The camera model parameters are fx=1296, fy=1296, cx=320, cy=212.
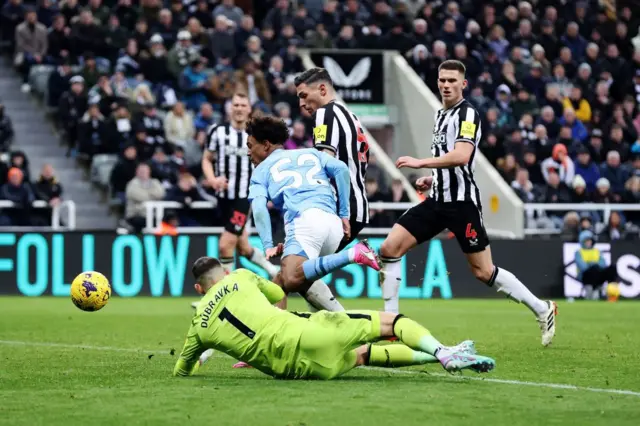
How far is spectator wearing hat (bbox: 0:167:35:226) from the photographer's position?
67.8ft

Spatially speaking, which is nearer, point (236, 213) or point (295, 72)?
point (236, 213)

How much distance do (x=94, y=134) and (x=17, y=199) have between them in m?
2.38

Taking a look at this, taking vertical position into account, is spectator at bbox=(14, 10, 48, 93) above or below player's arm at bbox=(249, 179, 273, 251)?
above

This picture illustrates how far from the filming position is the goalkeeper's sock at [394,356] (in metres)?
8.19

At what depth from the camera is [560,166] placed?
24750mm

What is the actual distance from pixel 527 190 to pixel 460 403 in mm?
17032

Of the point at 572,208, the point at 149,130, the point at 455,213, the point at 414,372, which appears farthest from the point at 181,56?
the point at 414,372

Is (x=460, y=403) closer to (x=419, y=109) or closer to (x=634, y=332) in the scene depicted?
(x=634, y=332)

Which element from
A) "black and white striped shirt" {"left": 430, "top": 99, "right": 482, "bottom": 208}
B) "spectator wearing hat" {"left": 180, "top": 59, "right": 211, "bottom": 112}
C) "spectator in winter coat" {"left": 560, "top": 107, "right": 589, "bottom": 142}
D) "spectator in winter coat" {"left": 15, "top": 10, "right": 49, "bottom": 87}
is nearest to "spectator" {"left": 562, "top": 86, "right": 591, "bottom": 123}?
"spectator in winter coat" {"left": 560, "top": 107, "right": 589, "bottom": 142}

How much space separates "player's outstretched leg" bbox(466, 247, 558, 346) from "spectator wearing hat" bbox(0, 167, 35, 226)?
37.0 feet

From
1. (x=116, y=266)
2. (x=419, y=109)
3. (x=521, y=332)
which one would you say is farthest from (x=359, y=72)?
(x=521, y=332)

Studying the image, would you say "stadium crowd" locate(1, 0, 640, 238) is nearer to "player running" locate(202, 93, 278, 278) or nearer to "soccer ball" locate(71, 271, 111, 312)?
"player running" locate(202, 93, 278, 278)

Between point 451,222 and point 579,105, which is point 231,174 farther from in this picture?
point 579,105

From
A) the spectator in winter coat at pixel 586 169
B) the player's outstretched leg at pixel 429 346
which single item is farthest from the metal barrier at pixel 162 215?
the player's outstretched leg at pixel 429 346
